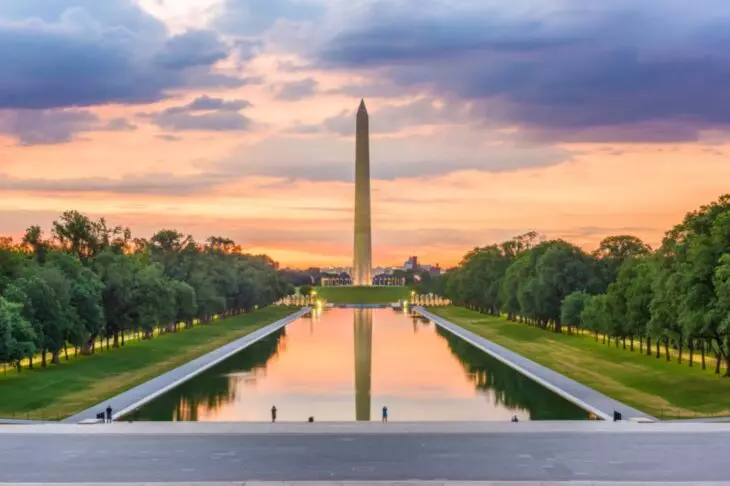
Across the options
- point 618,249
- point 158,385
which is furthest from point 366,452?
point 618,249

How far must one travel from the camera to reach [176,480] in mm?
31141

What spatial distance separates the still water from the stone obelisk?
231 ft

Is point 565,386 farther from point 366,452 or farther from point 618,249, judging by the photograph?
point 618,249


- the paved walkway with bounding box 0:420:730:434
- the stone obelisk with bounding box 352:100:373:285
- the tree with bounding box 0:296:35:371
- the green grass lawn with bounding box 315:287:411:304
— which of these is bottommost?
the paved walkway with bounding box 0:420:730:434

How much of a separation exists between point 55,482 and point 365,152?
13207cm

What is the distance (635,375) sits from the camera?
6334 cm

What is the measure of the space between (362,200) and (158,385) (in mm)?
109126

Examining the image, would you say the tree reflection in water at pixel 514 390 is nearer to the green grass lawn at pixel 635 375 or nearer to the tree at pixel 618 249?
the green grass lawn at pixel 635 375

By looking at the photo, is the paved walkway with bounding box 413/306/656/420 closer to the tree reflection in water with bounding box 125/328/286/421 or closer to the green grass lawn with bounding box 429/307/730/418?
the green grass lawn with bounding box 429/307/730/418

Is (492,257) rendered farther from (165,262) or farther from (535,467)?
(535,467)

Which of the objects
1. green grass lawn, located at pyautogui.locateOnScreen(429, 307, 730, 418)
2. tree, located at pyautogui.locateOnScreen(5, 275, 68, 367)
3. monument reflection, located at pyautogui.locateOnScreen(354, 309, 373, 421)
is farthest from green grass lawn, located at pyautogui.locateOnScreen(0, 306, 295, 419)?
green grass lawn, located at pyautogui.locateOnScreen(429, 307, 730, 418)

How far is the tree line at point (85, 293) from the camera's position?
64.1 metres

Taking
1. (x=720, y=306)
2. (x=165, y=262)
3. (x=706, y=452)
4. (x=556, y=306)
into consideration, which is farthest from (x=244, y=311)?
(x=706, y=452)

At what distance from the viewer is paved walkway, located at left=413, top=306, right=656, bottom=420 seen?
Result: 155 feet
